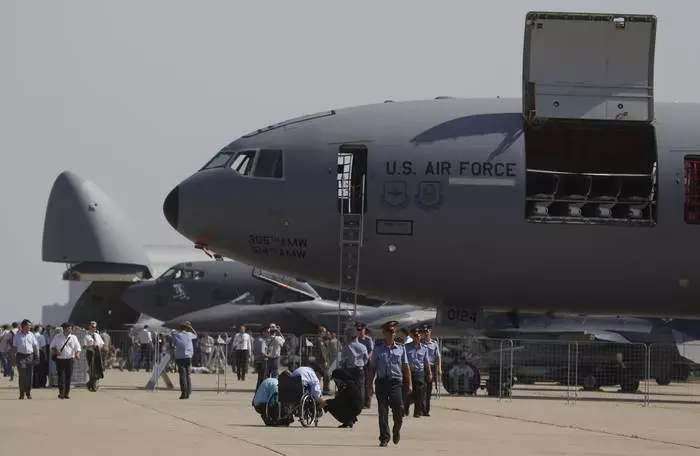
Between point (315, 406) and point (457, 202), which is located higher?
point (457, 202)

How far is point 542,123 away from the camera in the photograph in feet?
107

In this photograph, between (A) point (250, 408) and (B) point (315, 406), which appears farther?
(A) point (250, 408)

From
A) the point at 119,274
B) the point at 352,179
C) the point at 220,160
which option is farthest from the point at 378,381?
the point at 119,274

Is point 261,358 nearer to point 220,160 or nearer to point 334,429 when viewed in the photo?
point 220,160

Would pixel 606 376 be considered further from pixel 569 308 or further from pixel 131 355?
pixel 131 355

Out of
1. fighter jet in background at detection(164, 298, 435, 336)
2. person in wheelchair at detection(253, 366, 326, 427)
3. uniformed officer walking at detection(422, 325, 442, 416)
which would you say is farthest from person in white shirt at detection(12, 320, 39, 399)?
fighter jet in background at detection(164, 298, 435, 336)

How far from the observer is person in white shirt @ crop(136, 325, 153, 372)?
6053 cm

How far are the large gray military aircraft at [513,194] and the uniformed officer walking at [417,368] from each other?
14.9 ft

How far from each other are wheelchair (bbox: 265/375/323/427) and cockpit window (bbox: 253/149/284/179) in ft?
29.4

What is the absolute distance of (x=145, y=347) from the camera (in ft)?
201

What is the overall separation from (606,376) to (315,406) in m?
16.5

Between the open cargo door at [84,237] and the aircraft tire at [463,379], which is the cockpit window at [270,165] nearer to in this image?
the aircraft tire at [463,379]

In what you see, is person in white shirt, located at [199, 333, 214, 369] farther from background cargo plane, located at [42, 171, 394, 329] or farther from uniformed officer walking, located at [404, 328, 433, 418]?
uniformed officer walking, located at [404, 328, 433, 418]

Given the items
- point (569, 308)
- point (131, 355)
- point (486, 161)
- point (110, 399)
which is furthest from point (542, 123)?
point (131, 355)
